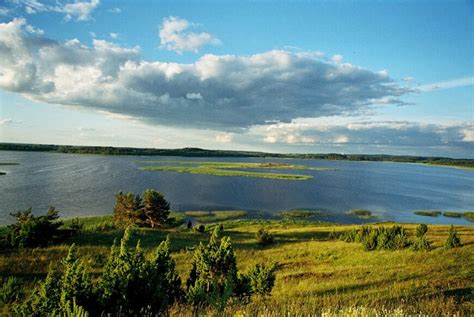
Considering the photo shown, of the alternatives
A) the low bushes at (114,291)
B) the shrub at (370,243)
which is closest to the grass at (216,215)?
the shrub at (370,243)

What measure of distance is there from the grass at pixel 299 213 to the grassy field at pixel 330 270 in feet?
106

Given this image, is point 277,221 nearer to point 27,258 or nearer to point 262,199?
point 262,199

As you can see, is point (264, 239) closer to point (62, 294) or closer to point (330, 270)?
point (330, 270)

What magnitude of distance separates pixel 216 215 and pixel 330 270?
4856 cm

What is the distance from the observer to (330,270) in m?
22.6

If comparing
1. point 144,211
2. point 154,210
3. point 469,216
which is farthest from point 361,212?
point 144,211

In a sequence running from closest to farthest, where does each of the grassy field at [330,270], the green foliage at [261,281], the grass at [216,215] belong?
the grassy field at [330,270] < the green foliage at [261,281] < the grass at [216,215]

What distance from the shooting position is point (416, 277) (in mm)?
17125

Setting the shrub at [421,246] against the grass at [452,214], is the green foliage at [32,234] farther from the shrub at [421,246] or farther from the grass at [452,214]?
the grass at [452,214]

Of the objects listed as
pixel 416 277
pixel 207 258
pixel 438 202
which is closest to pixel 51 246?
pixel 207 258

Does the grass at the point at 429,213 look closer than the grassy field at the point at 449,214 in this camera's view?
No

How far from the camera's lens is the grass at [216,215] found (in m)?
66.5

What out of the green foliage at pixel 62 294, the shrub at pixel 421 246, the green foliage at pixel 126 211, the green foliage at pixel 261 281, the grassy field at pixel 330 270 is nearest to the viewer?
the green foliage at pixel 62 294

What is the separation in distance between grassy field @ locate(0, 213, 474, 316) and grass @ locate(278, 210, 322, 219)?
1275 inches
